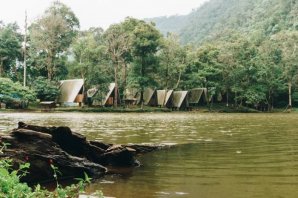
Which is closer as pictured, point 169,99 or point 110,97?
point 110,97

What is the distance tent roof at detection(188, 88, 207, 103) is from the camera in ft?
227

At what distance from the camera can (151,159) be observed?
36.1 ft

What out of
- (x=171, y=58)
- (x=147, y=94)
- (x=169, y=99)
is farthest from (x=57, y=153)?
(x=171, y=58)

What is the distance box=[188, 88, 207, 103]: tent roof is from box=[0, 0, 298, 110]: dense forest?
105cm

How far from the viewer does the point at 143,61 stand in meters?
62.3

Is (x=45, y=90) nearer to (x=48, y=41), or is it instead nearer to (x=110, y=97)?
(x=48, y=41)

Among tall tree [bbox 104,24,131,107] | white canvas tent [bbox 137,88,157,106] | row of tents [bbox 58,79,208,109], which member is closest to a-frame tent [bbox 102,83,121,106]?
row of tents [bbox 58,79,208,109]

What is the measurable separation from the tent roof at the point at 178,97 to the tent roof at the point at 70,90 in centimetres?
1699

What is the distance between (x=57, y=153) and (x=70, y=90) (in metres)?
47.5

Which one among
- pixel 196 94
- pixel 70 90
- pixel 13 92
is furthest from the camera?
pixel 196 94

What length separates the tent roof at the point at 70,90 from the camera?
5433cm

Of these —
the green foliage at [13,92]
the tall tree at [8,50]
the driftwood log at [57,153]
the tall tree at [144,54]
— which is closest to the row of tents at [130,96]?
the tall tree at [144,54]

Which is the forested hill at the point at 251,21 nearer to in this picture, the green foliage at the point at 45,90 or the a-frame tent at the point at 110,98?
the a-frame tent at the point at 110,98

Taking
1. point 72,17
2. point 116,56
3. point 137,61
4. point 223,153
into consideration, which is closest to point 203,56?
point 137,61
